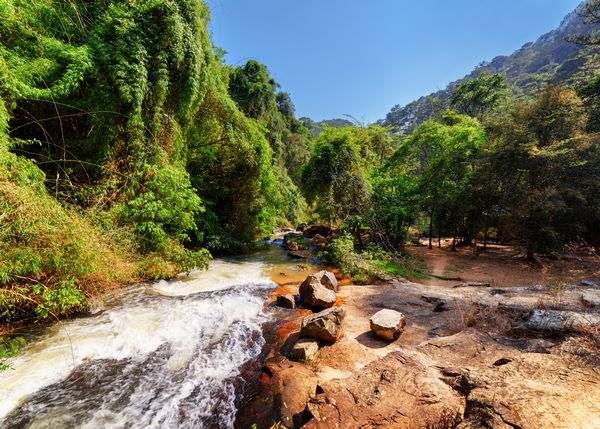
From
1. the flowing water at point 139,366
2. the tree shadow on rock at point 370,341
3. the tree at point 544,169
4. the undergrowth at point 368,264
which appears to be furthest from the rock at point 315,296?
the tree at point 544,169

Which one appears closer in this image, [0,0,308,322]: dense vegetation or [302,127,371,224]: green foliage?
[0,0,308,322]: dense vegetation

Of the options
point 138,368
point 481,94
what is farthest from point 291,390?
point 481,94

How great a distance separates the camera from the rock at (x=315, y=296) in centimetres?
631

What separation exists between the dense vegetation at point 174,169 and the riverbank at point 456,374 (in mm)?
4015

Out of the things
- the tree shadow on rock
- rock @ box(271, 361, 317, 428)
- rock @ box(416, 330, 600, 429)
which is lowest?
the tree shadow on rock

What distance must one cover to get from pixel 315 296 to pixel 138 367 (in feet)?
12.3

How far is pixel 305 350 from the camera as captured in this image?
4.21m

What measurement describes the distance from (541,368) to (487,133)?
15.9 metres

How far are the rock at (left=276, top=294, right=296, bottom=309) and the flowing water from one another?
1.42ft

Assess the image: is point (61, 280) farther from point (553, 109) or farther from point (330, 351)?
point (553, 109)

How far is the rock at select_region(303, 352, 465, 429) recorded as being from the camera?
8.40 feet

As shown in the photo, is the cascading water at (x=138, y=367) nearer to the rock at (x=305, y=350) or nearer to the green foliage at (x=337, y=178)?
the rock at (x=305, y=350)

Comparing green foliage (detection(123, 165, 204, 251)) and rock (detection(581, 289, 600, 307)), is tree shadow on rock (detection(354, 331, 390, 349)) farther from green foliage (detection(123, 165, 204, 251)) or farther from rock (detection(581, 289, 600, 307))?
green foliage (detection(123, 165, 204, 251))

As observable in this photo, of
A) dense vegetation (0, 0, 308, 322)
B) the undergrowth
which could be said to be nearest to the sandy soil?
the undergrowth
